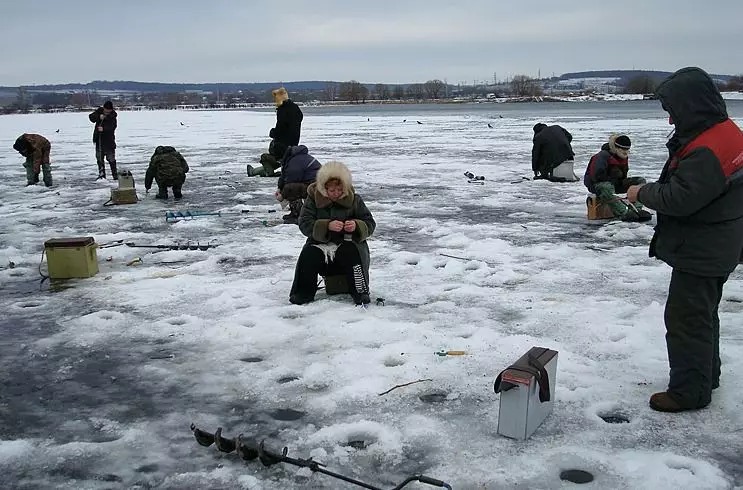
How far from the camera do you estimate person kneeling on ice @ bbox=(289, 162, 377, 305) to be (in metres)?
5.95

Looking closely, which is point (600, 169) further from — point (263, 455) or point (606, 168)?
point (263, 455)

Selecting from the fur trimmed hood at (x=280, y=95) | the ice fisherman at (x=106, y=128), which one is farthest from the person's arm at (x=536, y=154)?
the ice fisherman at (x=106, y=128)

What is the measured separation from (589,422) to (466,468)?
92cm

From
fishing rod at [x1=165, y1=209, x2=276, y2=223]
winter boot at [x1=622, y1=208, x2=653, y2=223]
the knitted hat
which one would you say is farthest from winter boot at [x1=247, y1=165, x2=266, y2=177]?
winter boot at [x1=622, y1=208, x2=653, y2=223]

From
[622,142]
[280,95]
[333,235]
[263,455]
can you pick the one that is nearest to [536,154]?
[622,142]

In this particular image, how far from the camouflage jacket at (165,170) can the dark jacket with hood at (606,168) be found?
7190mm

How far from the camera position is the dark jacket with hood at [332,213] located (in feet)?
19.5

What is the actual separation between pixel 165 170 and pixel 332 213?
712cm

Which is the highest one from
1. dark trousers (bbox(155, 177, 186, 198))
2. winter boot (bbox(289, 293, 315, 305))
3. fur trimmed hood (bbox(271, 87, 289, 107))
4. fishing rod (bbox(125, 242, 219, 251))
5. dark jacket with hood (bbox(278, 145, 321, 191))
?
fur trimmed hood (bbox(271, 87, 289, 107))

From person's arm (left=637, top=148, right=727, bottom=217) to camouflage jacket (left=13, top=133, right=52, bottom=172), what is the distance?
13.9 meters

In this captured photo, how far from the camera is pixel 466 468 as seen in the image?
3.45 meters

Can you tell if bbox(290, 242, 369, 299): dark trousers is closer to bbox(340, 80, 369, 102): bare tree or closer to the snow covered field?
the snow covered field

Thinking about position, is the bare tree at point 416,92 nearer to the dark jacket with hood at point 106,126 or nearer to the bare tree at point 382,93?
the bare tree at point 382,93

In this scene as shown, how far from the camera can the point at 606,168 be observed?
377 inches
